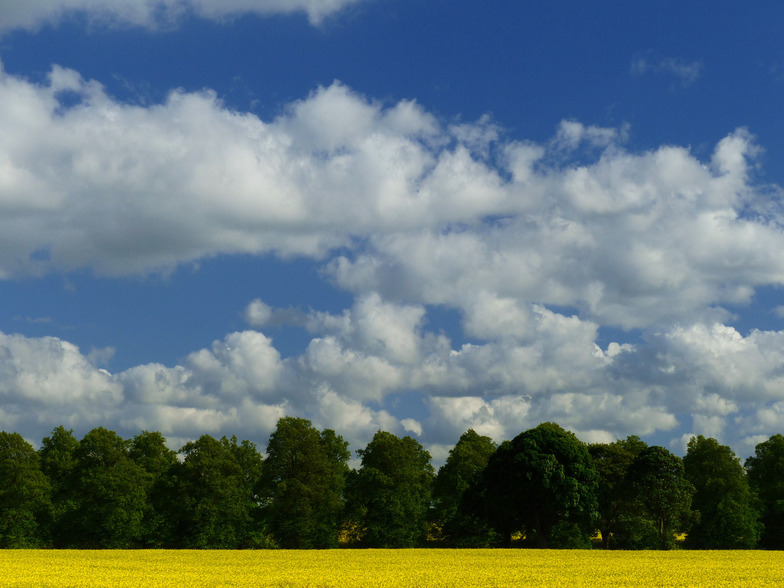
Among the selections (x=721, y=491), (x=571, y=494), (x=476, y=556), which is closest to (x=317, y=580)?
(x=476, y=556)

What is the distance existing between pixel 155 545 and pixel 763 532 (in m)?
74.0

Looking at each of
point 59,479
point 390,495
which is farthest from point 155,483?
point 390,495

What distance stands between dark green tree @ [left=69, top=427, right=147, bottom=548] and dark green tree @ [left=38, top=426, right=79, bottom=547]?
889 mm

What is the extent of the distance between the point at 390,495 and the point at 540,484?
20.2m

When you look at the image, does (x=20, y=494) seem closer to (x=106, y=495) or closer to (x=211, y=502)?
(x=106, y=495)

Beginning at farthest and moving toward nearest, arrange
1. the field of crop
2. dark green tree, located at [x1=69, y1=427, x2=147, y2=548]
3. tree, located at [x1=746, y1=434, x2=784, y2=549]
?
tree, located at [x1=746, y1=434, x2=784, y2=549] → dark green tree, located at [x1=69, y1=427, x2=147, y2=548] → the field of crop

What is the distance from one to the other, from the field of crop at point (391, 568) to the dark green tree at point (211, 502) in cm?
1529

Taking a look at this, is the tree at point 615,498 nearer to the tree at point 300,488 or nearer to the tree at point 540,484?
the tree at point 540,484

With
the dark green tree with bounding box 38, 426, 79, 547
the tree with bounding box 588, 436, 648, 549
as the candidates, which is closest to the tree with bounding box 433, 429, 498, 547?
the tree with bounding box 588, 436, 648, 549

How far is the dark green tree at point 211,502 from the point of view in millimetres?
84250

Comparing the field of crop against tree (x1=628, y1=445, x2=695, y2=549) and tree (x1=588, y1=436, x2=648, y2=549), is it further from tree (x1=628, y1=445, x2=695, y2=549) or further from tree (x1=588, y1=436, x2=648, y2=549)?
tree (x1=588, y1=436, x2=648, y2=549)

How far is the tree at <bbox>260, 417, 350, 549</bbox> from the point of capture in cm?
8475

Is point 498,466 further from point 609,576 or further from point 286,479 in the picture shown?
point 609,576

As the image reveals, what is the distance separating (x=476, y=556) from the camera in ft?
207
